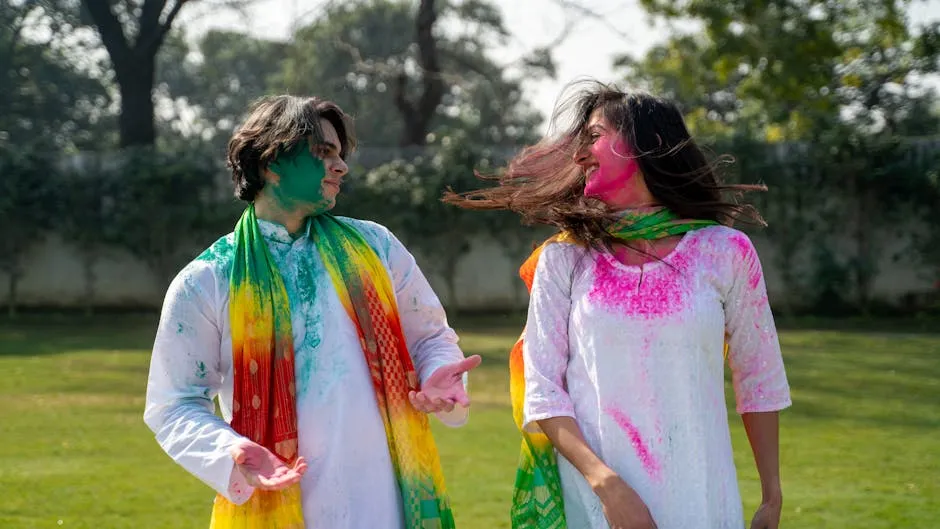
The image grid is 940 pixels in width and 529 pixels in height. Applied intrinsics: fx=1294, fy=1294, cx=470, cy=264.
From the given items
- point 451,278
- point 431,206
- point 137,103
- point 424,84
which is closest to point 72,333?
point 431,206

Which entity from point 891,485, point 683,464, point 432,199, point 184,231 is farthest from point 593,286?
point 184,231

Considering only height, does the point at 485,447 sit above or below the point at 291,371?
below

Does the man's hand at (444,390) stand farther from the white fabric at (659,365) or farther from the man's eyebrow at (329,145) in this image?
the man's eyebrow at (329,145)

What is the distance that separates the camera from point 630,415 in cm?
282

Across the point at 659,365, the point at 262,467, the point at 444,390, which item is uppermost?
the point at 659,365

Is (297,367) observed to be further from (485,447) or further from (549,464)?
(485,447)

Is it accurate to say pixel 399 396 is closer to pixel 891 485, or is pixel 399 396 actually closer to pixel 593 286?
pixel 593 286

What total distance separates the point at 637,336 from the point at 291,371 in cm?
82

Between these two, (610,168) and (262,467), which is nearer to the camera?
(262,467)

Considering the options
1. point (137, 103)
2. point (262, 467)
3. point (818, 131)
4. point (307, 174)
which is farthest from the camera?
point (137, 103)

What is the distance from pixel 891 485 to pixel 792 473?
1.82 feet

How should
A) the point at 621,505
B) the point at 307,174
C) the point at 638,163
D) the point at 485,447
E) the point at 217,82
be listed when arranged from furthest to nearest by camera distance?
the point at 217,82
the point at 485,447
the point at 307,174
the point at 638,163
the point at 621,505

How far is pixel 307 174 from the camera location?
10.6 feet

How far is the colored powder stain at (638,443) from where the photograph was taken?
280cm
